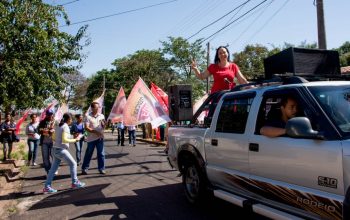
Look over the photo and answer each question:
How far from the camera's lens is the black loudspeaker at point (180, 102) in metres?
10.2

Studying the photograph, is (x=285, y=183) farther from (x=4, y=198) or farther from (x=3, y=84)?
(x=3, y=84)

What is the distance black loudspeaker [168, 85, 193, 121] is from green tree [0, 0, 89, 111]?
351 centimetres

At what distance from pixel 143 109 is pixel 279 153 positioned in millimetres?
8328

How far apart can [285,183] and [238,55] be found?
46458 mm

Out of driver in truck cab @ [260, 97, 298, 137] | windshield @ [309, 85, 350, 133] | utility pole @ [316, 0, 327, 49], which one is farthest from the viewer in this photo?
utility pole @ [316, 0, 327, 49]

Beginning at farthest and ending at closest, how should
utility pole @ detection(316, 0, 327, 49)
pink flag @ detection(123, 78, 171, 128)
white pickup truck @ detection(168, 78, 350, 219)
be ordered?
1. utility pole @ detection(316, 0, 327, 49)
2. pink flag @ detection(123, 78, 171, 128)
3. white pickup truck @ detection(168, 78, 350, 219)

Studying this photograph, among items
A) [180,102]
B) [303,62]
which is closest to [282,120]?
[303,62]

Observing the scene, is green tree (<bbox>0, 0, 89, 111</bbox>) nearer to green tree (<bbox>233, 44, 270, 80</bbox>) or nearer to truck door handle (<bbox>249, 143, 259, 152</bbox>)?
truck door handle (<bbox>249, 143, 259, 152</bbox>)

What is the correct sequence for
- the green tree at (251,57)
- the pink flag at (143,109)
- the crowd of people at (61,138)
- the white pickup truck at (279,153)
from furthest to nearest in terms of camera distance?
1. the green tree at (251,57)
2. the pink flag at (143,109)
3. the crowd of people at (61,138)
4. the white pickup truck at (279,153)

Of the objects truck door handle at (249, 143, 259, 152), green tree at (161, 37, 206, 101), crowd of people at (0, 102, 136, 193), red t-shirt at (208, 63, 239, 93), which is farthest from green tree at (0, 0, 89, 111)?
green tree at (161, 37, 206, 101)

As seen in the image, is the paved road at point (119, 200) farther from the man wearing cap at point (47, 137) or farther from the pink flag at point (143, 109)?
the pink flag at point (143, 109)

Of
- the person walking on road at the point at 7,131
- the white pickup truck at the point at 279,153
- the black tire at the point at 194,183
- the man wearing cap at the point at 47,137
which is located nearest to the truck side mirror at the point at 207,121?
the white pickup truck at the point at 279,153

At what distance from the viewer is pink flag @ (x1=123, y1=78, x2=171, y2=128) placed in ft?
36.8

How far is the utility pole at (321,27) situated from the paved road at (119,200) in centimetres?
608
